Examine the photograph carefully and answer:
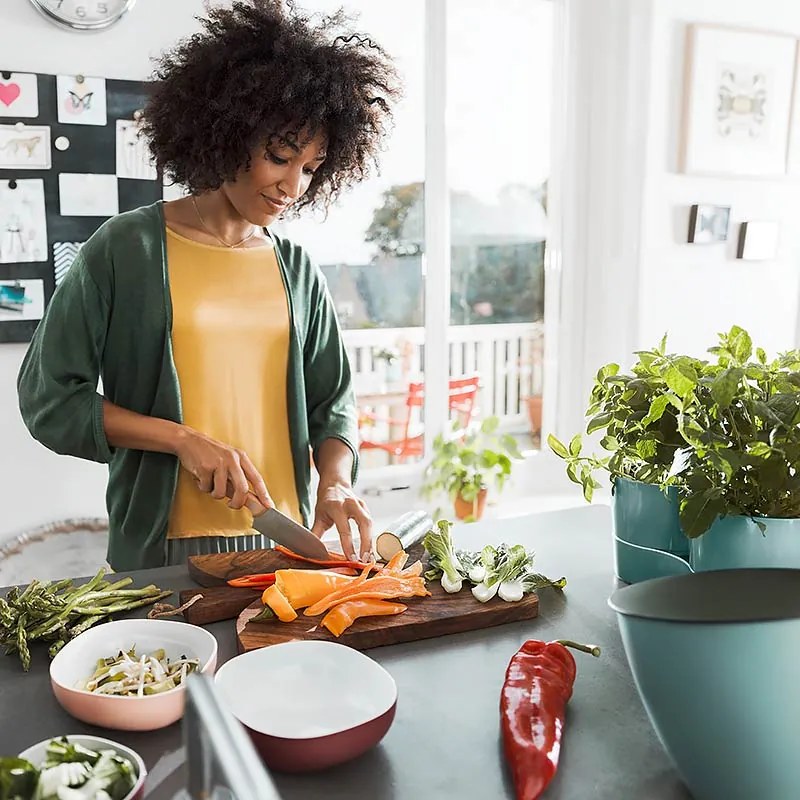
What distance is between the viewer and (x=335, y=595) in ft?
3.86

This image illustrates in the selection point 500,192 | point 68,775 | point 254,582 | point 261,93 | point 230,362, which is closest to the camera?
point 68,775

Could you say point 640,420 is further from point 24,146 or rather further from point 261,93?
point 24,146

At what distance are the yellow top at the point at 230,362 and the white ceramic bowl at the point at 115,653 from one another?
0.56 meters

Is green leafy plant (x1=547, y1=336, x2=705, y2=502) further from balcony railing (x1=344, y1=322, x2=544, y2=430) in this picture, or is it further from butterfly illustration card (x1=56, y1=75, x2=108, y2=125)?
balcony railing (x1=344, y1=322, x2=544, y2=430)

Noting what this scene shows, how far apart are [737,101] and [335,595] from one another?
273 cm

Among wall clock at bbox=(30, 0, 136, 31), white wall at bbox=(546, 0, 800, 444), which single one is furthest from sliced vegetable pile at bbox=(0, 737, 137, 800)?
white wall at bbox=(546, 0, 800, 444)

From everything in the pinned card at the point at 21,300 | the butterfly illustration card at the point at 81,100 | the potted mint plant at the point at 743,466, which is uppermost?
the butterfly illustration card at the point at 81,100

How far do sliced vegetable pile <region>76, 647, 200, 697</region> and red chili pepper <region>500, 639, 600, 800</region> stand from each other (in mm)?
346

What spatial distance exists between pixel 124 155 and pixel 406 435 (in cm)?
134

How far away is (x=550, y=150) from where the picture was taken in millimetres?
3250

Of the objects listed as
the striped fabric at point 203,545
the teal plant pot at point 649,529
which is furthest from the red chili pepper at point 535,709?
the striped fabric at point 203,545

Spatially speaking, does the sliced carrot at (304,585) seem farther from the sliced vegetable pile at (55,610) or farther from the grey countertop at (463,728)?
the sliced vegetable pile at (55,610)

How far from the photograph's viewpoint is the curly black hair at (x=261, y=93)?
1.54 metres

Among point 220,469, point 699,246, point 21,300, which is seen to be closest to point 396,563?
point 220,469
